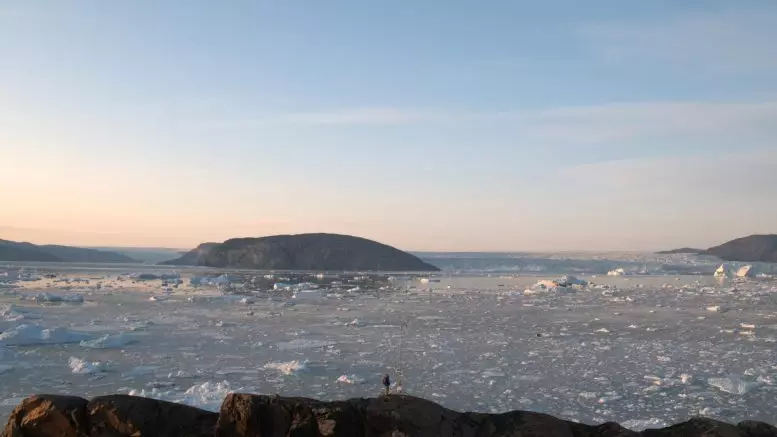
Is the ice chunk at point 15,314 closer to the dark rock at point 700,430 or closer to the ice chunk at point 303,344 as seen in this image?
the ice chunk at point 303,344

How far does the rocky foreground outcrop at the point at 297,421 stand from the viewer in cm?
326

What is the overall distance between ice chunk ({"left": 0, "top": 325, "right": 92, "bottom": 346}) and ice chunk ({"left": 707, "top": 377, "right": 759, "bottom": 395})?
393 inches

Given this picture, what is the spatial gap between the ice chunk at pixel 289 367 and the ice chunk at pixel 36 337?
4.57 meters

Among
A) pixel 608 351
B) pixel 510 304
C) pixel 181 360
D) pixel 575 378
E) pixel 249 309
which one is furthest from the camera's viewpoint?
pixel 510 304

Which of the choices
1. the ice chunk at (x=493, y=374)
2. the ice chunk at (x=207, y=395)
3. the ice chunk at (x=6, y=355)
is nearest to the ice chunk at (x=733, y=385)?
the ice chunk at (x=493, y=374)

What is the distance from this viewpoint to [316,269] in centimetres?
6297

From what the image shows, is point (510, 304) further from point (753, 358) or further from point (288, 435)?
point (288, 435)

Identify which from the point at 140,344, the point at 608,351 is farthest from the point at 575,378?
the point at 140,344

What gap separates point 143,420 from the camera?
3502 millimetres

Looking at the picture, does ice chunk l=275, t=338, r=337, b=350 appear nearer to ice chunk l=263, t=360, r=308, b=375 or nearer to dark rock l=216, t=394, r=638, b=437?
ice chunk l=263, t=360, r=308, b=375

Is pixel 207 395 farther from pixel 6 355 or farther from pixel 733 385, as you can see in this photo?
pixel 733 385

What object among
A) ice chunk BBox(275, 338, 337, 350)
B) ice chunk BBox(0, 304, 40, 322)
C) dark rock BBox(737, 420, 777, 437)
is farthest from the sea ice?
dark rock BBox(737, 420, 777, 437)

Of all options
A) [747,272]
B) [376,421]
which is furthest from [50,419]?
[747,272]

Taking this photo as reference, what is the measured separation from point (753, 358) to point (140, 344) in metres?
9.83
